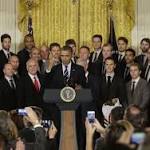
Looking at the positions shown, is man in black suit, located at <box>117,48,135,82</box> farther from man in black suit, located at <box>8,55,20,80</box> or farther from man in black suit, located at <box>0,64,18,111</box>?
man in black suit, located at <box>0,64,18,111</box>

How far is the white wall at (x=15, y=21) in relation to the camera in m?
13.3

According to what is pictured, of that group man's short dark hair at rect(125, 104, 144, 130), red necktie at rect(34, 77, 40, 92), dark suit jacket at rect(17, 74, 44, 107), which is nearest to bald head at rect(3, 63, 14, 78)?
dark suit jacket at rect(17, 74, 44, 107)

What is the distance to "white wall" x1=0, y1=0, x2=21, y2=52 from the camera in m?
13.3

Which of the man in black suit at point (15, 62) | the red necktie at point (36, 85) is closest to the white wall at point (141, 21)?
the man in black suit at point (15, 62)

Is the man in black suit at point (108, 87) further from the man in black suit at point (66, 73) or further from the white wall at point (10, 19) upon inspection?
the white wall at point (10, 19)

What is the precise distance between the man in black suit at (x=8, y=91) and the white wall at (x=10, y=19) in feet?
11.7

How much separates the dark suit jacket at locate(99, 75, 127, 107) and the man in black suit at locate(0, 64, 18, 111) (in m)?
1.40

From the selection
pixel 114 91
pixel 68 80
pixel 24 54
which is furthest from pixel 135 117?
pixel 24 54

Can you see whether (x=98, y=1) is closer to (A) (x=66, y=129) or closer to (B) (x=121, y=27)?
(B) (x=121, y=27)

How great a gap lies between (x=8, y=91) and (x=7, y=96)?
8 centimetres

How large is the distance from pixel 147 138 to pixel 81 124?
22.3 ft

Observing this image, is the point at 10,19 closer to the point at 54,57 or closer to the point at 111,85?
the point at 54,57

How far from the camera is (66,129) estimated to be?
735 cm

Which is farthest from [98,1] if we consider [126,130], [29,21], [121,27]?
[126,130]
